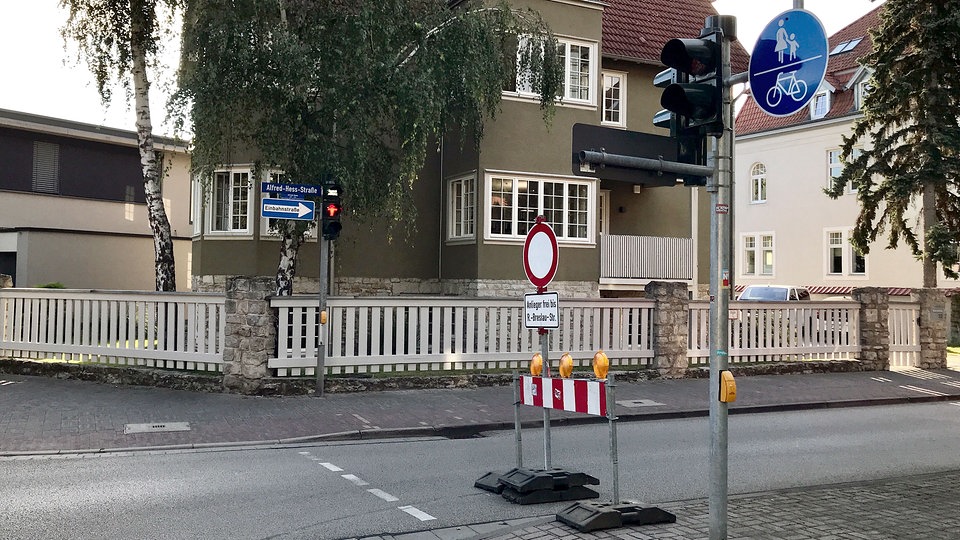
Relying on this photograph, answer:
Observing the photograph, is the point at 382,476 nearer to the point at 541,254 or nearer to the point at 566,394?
the point at 566,394

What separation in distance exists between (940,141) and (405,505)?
872 inches

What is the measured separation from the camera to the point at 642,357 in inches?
639

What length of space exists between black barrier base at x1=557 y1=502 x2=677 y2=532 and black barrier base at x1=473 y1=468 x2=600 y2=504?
0.76m

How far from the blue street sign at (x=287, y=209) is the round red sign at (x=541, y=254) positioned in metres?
6.72

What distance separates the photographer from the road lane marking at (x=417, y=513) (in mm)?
6660

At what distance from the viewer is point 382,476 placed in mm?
8234

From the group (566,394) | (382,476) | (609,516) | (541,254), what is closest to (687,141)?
(541,254)

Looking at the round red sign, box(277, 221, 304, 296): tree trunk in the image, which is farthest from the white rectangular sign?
box(277, 221, 304, 296): tree trunk

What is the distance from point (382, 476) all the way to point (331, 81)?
8.71 meters

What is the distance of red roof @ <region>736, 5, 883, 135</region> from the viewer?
3578cm

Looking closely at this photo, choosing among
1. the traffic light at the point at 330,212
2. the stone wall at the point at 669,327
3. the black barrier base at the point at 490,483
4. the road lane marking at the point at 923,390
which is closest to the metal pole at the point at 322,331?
the traffic light at the point at 330,212

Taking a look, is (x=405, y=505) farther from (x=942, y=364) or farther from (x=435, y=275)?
(x=942, y=364)

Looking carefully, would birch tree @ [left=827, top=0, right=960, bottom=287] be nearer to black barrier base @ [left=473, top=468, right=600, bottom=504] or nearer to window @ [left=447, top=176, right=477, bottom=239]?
window @ [left=447, top=176, right=477, bottom=239]

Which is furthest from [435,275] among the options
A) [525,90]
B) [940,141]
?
[940,141]
